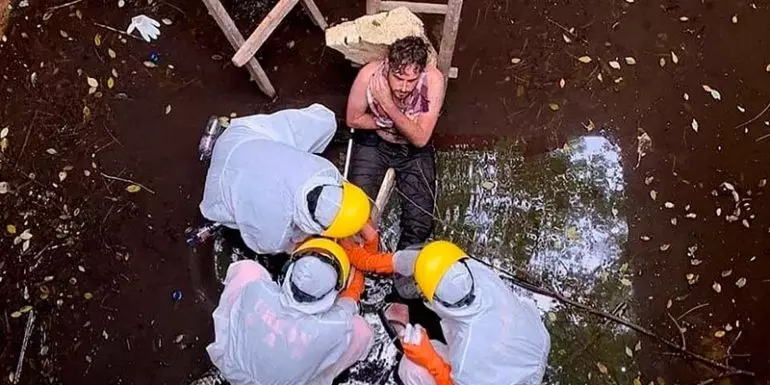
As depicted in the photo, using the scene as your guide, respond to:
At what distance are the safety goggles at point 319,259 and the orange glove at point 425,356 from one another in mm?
466

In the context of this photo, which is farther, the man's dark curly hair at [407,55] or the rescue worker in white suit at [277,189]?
the man's dark curly hair at [407,55]

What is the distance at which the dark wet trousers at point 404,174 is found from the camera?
4352mm

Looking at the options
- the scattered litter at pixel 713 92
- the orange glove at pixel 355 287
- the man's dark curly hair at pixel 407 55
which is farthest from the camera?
the scattered litter at pixel 713 92

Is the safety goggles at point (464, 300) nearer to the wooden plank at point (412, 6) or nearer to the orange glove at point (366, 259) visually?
the orange glove at point (366, 259)

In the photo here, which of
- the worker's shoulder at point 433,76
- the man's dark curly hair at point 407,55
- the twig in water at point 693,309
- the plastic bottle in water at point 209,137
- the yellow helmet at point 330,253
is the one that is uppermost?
the man's dark curly hair at point 407,55

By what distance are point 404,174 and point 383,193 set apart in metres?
0.21

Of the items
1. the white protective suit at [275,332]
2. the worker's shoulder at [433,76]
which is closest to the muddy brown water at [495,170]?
the worker's shoulder at [433,76]

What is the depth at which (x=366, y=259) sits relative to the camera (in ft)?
13.1

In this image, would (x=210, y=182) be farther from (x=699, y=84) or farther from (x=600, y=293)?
(x=699, y=84)

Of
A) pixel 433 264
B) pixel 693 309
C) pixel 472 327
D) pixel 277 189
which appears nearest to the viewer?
pixel 433 264

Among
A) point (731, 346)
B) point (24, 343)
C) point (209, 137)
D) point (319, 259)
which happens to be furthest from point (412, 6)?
point (24, 343)

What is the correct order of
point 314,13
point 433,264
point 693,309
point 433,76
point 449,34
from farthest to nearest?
point 314,13 → point 693,309 → point 449,34 → point 433,76 → point 433,264

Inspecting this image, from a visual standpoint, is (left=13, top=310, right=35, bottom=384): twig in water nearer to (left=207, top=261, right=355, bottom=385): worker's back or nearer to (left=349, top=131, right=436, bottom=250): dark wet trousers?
(left=207, top=261, right=355, bottom=385): worker's back

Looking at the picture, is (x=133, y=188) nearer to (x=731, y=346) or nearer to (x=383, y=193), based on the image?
(x=383, y=193)
